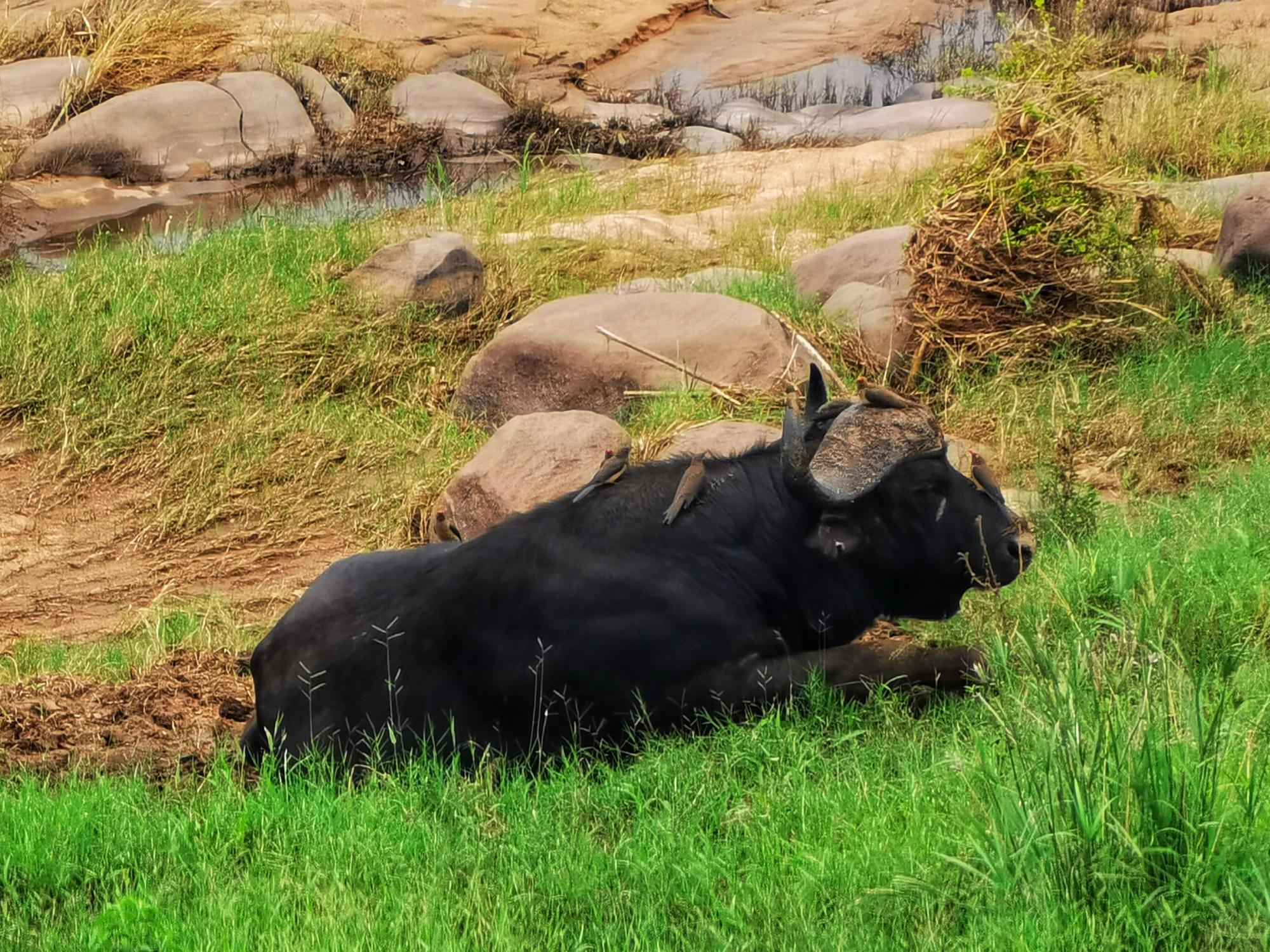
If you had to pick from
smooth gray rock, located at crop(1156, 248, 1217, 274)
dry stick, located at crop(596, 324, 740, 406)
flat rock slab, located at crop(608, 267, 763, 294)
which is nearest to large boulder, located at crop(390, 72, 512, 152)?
flat rock slab, located at crop(608, 267, 763, 294)

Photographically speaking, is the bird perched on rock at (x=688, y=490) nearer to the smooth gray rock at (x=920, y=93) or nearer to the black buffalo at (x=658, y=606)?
the black buffalo at (x=658, y=606)

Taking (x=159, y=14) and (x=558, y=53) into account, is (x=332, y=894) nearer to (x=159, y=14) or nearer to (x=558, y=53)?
(x=159, y=14)

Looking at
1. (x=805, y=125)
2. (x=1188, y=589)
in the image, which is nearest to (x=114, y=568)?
(x=1188, y=589)

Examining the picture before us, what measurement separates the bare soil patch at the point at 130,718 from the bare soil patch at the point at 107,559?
6.77ft

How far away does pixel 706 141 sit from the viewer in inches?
798

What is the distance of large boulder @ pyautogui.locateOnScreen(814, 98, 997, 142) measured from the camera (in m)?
19.1

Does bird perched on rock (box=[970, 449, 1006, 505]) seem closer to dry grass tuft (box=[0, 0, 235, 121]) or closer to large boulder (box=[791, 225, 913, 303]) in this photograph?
large boulder (box=[791, 225, 913, 303])

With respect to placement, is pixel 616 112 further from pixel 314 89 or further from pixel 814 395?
pixel 814 395

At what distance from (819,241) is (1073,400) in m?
4.29

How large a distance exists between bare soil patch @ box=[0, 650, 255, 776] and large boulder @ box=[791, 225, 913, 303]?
5.99 meters

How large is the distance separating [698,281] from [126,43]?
12144 millimetres

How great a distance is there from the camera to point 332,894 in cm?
396

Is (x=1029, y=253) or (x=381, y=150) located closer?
(x=1029, y=253)

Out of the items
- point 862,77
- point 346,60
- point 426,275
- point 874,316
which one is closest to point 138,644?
point 426,275
